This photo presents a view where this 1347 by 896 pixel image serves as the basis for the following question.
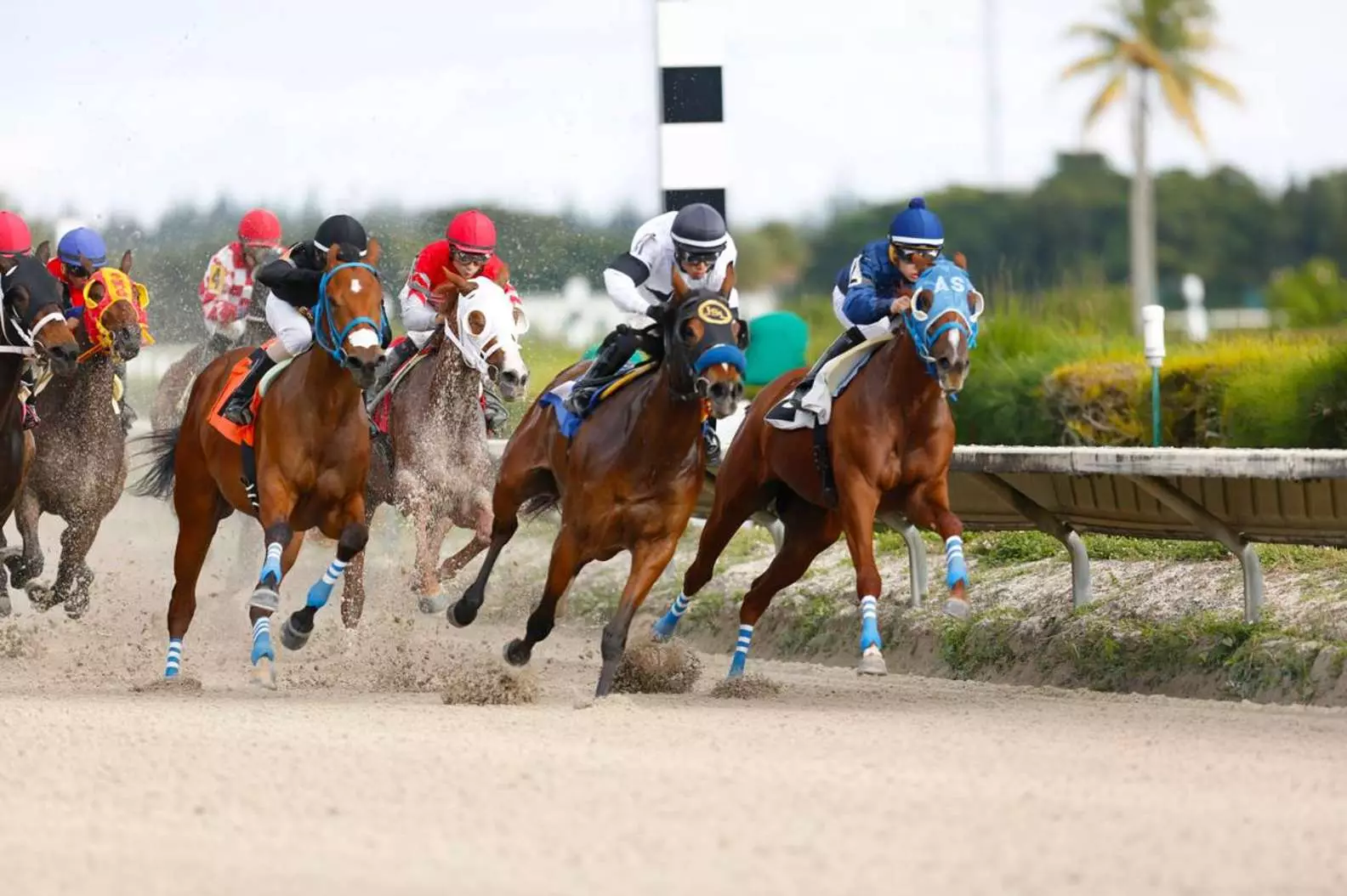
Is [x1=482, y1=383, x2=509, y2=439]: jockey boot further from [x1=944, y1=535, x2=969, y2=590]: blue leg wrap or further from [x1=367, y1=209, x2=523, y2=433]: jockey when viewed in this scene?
[x1=944, y1=535, x2=969, y2=590]: blue leg wrap

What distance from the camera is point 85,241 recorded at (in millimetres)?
9516

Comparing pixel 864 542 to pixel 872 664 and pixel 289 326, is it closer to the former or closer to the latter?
pixel 872 664

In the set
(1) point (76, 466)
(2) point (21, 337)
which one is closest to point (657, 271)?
(2) point (21, 337)

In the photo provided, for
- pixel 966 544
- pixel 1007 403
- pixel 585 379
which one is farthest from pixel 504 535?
pixel 1007 403

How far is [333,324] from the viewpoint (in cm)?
771

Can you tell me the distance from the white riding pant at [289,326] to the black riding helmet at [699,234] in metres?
1.46

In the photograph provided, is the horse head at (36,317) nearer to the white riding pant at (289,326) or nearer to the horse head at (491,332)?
the white riding pant at (289,326)

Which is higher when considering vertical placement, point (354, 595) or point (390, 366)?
point (390, 366)

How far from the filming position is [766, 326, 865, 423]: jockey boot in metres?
8.07

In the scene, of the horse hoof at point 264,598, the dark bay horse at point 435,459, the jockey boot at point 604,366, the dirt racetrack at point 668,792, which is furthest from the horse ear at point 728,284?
the horse hoof at point 264,598

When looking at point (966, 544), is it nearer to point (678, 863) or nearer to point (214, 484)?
point (214, 484)

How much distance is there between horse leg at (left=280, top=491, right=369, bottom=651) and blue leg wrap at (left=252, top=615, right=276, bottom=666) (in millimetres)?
117

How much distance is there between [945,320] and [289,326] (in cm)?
249

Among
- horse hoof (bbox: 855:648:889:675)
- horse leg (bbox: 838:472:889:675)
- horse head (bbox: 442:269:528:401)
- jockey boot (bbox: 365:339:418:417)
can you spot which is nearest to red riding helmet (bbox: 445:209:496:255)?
horse head (bbox: 442:269:528:401)
